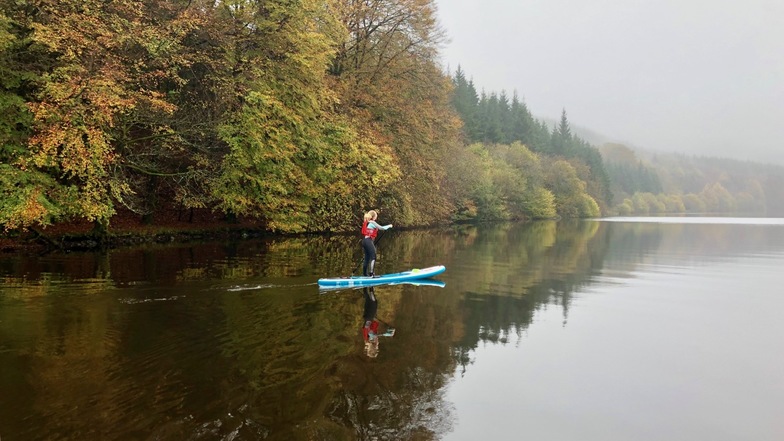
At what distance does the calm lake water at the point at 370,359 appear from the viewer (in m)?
6.17

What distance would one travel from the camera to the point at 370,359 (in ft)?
27.5

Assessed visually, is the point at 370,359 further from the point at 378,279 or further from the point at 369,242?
the point at 369,242

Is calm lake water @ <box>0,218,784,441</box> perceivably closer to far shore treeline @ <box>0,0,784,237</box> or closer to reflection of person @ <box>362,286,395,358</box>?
reflection of person @ <box>362,286,395,358</box>

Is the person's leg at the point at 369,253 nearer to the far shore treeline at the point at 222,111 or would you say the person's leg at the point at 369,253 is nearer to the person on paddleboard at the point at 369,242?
the person on paddleboard at the point at 369,242

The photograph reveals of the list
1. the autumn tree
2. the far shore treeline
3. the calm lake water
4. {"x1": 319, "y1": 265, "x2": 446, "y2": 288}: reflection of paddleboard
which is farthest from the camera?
the autumn tree

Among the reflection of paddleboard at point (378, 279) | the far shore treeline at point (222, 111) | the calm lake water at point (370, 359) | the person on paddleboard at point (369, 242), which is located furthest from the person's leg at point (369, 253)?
the far shore treeline at point (222, 111)

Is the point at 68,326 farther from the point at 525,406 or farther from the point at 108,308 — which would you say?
the point at 525,406

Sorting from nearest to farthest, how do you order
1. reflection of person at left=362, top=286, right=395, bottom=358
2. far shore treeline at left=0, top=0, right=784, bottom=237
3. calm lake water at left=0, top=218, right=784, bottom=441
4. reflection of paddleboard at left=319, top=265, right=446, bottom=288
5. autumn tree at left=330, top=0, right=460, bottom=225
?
calm lake water at left=0, top=218, right=784, bottom=441
reflection of person at left=362, top=286, right=395, bottom=358
reflection of paddleboard at left=319, top=265, right=446, bottom=288
far shore treeline at left=0, top=0, right=784, bottom=237
autumn tree at left=330, top=0, right=460, bottom=225

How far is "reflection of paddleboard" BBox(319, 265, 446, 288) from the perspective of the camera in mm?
14648

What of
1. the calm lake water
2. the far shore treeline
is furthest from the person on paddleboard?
the far shore treeline

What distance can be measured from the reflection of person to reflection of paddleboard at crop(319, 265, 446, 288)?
1.22m

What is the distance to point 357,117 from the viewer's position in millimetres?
34750

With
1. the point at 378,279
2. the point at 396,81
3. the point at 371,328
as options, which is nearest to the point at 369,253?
the point at 378,279

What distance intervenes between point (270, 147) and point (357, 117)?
9.99 metres
